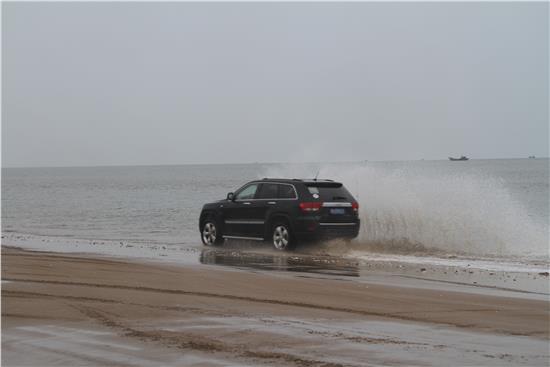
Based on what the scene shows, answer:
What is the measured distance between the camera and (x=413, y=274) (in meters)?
13.1

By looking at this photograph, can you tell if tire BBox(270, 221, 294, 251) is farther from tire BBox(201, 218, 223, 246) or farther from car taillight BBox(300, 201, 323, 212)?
tire BBox(201, 218, 223, 246)

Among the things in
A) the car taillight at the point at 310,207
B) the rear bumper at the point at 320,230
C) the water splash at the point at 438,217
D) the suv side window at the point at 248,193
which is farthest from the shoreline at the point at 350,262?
the water splash at the point at 438,217

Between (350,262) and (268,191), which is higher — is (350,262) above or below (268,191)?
below

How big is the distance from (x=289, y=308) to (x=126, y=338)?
8.31ft

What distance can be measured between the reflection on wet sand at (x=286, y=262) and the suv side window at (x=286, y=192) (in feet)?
4.97

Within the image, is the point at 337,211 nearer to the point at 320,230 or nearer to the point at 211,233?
the point at 320,230

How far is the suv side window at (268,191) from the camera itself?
57.9 feet

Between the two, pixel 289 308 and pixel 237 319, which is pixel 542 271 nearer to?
pixel 289 308

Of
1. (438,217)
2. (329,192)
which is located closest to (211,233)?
(329,192)

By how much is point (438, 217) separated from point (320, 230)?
483cm

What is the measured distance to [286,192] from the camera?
17.3 m

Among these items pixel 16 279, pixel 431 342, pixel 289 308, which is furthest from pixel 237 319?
pixel 16 279

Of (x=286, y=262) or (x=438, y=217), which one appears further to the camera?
(x=438, y=217)

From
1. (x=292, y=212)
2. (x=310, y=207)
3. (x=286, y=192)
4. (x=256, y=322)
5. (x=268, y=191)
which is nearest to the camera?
(x=256, y=322)
